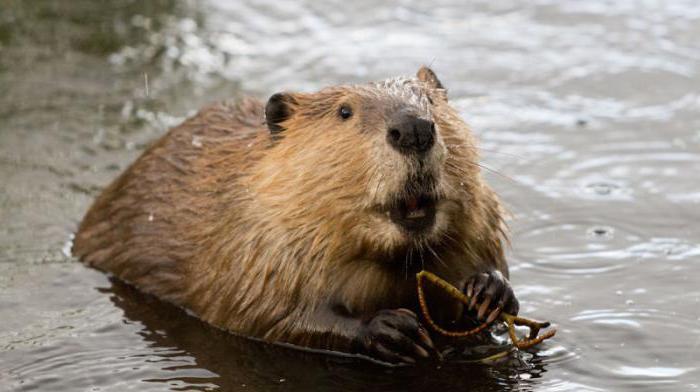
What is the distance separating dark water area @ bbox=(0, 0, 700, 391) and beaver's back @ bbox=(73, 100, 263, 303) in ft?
0.43

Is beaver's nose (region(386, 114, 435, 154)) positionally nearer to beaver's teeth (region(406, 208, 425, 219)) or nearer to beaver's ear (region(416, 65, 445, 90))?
beaver's teeth (region(406, 208, 425, 219))

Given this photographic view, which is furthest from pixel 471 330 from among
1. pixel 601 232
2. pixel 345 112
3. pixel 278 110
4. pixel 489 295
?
pixel 601 232

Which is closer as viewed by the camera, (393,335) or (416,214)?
(416,214)

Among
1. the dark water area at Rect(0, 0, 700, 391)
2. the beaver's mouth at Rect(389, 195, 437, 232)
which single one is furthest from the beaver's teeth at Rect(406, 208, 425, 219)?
the dark water area at Rect(0, 0, 700, 391)

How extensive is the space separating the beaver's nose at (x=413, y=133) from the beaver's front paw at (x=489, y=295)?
76cm

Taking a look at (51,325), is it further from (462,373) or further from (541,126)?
(541,126)

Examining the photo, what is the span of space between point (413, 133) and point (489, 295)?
0.88m

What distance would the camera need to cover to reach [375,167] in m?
4.87

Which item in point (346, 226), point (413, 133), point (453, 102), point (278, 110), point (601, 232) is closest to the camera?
point (413, 133)

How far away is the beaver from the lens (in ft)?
16.2

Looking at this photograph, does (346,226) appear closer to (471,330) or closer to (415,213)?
(415,213)

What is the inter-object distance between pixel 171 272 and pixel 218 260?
1.44ft

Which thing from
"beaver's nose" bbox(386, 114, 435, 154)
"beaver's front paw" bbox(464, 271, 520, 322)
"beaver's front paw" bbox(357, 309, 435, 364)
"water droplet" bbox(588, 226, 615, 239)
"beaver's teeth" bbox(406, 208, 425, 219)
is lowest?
"beaver's front paw" bbox(357, 309, 435, 364)

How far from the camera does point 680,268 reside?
6141 millimetres
